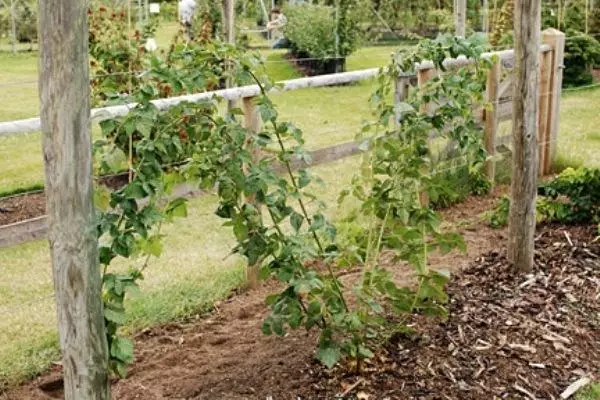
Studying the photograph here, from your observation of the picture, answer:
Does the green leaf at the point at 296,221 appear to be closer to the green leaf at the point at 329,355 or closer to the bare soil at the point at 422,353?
the green leaf at the point at 329,355

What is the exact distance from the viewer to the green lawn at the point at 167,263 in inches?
Answer: 181

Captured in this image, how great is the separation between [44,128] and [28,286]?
10.7ft

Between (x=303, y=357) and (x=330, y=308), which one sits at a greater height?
(x=330, y=308)

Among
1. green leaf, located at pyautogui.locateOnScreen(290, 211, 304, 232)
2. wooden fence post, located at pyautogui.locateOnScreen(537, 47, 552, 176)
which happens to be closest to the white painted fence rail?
green leaf, located at pyautogui.locateOnScreen(290, 211, 304, 232)

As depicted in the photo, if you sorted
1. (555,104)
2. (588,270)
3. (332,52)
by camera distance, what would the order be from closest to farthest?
(588,270), (555,104), (332,52)

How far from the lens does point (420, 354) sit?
13.3ft

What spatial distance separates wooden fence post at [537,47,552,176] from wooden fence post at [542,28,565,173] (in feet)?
0.09

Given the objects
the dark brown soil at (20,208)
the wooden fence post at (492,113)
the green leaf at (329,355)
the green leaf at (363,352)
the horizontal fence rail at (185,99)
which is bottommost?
the dark brown soil at (20,208)

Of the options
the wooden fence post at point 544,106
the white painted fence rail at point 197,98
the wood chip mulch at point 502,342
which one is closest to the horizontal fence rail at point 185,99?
the white painted fence rail at point 197,98

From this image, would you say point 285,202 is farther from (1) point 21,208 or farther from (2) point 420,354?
(1) point 21,208

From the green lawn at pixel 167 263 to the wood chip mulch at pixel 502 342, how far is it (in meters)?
1.39

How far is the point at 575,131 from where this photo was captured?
1026 centimetres

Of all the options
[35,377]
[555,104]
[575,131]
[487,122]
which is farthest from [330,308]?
[575,131]

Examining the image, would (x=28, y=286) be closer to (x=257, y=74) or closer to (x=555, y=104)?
(x=257, y=74)
